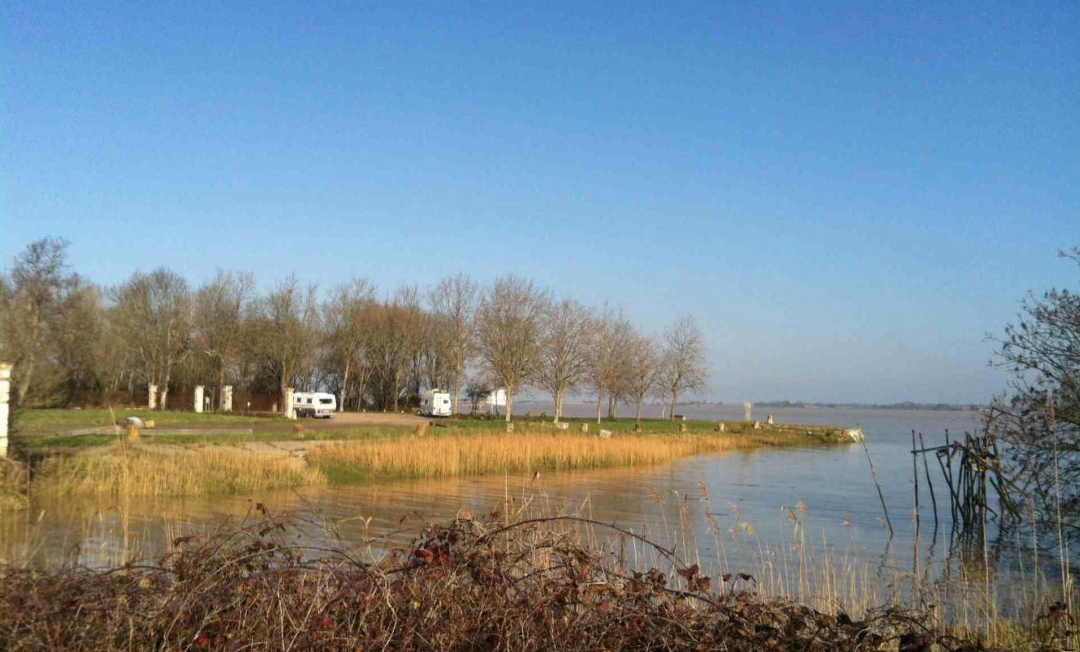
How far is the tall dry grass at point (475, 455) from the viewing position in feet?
75.4

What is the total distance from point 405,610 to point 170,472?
15.8 metres

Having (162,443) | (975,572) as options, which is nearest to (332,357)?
(162,443)

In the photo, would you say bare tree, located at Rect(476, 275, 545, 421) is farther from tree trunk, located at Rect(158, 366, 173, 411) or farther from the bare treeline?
tree trunk, located at Rect(158, 366, 173, 411)

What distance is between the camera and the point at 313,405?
4916cm

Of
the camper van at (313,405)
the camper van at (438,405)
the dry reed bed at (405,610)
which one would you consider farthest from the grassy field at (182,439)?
the camper van at (438,405)

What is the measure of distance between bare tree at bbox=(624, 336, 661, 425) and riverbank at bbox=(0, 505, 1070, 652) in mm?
57231

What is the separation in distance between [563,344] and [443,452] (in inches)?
1209

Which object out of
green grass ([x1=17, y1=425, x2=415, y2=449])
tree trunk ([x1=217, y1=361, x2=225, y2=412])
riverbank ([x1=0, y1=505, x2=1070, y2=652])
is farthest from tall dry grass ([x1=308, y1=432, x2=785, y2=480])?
tree trunk ([x1=217, y1=361, x2=225, y2=412])

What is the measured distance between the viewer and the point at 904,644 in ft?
13.0

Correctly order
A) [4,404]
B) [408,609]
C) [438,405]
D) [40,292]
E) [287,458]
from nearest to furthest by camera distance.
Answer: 1. [408,609]
2. [4,404]
3. [287,458]
4. [40,292]
5. [438,405]

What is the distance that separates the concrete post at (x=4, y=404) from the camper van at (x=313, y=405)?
3343 centimetres

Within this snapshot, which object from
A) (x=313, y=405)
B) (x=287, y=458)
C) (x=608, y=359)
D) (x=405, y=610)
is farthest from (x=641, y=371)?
(x=405, y=610)

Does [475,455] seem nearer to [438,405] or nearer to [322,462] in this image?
[322,462]

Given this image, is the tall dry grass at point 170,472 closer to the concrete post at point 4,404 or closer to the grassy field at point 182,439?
the concrete post at point 4,404
